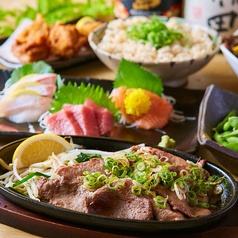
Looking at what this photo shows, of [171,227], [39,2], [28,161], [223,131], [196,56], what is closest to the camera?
[171,227]

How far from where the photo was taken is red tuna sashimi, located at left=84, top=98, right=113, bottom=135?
2168mm

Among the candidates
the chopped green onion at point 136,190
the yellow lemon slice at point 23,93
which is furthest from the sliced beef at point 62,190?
the yellow lemon slice at point 23,93

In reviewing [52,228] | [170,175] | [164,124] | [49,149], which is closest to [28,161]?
[49,149]

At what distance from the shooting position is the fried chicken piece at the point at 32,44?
3178 millimetres

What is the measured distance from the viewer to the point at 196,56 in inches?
107

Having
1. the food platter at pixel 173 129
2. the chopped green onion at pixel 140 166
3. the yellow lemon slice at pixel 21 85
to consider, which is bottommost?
the food platter at pixel 173 129

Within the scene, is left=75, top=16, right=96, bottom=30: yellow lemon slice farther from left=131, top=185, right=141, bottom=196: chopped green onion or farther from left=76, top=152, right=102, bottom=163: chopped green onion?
left=131, top=185, right=141, bottom=196: chopped green onion

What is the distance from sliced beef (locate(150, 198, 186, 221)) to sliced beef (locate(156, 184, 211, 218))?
2cm

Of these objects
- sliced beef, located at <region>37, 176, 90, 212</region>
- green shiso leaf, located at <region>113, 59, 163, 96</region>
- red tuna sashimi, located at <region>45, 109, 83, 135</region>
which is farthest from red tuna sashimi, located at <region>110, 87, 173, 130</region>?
sliced beef, located at <region>37, 176, 90, 212</region>

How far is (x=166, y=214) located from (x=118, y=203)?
196mm

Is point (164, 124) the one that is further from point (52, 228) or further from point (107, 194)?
point (52, 228)

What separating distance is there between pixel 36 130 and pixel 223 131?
4.09 feet

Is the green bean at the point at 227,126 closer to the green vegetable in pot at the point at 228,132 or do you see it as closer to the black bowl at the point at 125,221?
the green vegetable in pot at the point at 228,132

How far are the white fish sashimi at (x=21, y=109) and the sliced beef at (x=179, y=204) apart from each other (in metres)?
1.29
